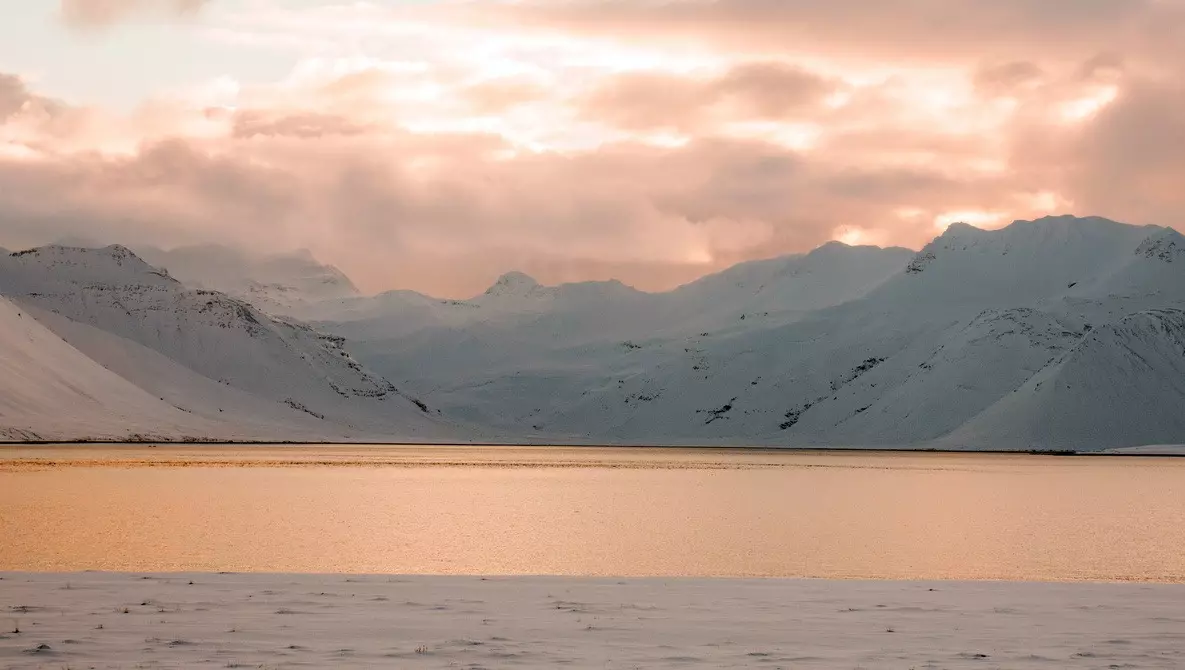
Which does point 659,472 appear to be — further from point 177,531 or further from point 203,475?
point 177,531

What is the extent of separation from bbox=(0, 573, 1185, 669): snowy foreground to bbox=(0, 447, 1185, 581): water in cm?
1053

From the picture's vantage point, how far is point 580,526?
69375mm

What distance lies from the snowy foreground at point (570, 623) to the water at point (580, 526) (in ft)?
34.6

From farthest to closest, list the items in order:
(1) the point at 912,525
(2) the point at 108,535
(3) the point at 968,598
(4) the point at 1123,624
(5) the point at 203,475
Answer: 1. (5) the point at 203,475
2. (1) the point at 912,525
3. (2) the point at 108,535
4. (3) the point at 968,598
5. (4) the point at 1123,624

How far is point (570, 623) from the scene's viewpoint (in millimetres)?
27969

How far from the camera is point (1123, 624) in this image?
28.6 m

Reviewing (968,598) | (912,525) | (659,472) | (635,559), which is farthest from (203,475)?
(968,598)

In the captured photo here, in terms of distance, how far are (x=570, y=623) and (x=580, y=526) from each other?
41.6 meters

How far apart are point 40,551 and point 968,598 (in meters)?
32.3

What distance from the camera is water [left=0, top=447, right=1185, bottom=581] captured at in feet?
158

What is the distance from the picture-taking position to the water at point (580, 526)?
158 feet

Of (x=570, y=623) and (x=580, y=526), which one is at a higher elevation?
(x=570, y=623)

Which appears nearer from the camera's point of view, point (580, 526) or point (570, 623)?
point (570, 623)

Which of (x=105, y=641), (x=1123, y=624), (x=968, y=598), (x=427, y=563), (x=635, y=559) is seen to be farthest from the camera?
(x=635, y=559)
